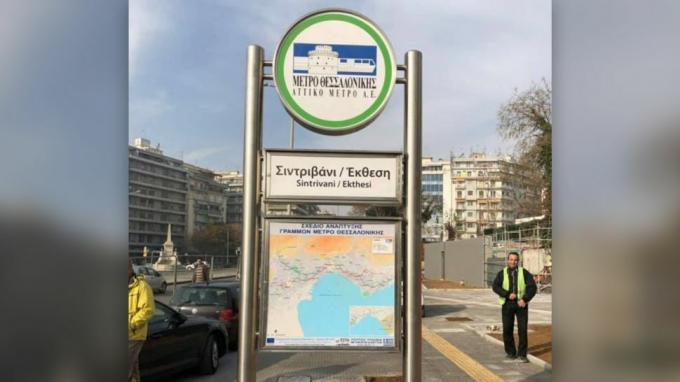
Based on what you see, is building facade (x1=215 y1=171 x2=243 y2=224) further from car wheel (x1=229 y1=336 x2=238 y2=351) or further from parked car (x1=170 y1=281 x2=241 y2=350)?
car wheel (x1=229 y1=336 x2=238 y2=351)

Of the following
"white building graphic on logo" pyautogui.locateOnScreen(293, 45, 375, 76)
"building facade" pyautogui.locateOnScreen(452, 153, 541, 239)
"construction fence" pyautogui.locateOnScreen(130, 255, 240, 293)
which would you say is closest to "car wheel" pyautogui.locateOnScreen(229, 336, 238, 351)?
"white building graphic on logo" pyautogui.locateOnScreen(293, 45, 375, 76)

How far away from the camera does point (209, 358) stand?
Result: 8906 mm

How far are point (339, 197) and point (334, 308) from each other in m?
0.78

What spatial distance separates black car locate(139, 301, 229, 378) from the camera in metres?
7.50

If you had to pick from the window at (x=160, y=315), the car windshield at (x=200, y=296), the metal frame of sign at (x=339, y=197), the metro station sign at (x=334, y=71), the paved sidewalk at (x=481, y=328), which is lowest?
the paved sidewalk at (x=481, y=328)

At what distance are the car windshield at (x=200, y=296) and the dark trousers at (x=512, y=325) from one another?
5215 millimetres

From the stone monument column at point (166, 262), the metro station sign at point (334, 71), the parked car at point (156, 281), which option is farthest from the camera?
the stone monument column at point (166, 262)

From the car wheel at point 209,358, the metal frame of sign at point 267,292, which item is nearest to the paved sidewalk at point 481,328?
the car wheel at point 209,358

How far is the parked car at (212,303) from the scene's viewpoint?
10711 mm

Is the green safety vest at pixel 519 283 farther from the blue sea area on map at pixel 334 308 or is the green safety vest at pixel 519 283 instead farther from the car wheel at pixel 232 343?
the blue sea area on map at pixel 334 308

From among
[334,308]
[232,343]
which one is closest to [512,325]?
[232,343]

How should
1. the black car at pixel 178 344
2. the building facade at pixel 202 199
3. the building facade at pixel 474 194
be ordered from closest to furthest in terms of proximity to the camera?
the black car at pixel 178 344 → the building facade at pixel 202 199 → the building facade at pixel 474 194
